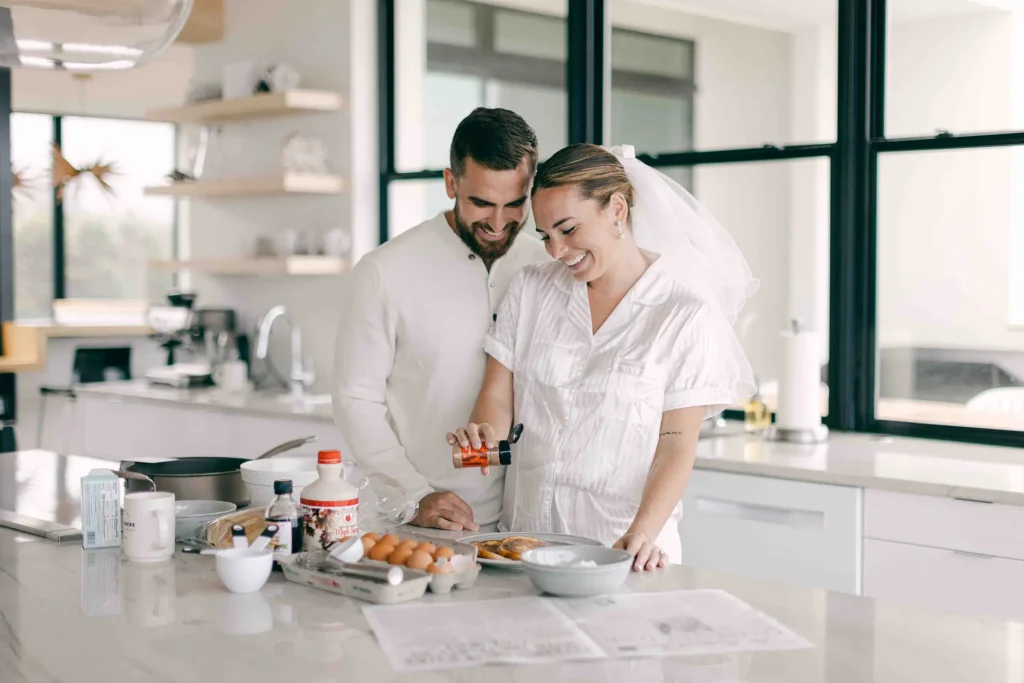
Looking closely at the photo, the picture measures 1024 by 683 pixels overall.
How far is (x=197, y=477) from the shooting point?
2172 mm

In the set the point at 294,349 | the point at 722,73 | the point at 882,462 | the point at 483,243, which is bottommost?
the point at 882,462

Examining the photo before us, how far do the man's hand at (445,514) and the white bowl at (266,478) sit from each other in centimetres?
21

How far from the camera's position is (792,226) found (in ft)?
12.5

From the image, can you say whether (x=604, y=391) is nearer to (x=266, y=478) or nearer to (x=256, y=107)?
(x=266, y=478)

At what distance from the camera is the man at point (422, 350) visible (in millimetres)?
2406

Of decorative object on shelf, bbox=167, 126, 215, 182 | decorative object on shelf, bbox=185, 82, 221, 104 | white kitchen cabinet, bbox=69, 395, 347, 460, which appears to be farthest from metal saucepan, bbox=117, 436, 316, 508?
decorative object on shelf, bbox=167, 126, 215, 182

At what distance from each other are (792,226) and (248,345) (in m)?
2.52

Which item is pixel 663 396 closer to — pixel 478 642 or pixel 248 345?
pixel 478 642

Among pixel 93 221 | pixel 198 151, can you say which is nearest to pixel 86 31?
pixel 198 151

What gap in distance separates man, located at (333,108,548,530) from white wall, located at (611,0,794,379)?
1647 mm

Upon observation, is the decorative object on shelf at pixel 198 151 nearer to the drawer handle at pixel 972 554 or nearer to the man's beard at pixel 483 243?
the man's beard at pixel 483 243

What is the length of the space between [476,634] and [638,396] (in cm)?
A: 73

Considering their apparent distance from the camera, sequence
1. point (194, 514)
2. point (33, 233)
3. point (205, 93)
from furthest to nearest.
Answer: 1. point (33, 233)
2. point (205, 93)
3. point (194, 514)

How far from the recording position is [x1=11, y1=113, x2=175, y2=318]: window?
948 cm
